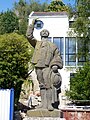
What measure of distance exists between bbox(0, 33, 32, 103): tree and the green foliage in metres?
4.58

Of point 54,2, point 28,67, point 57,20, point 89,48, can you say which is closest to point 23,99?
point 28,67

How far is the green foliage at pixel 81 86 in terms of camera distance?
2050 cm

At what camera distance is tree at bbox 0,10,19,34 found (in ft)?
145

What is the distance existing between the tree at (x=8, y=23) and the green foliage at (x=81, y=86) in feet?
78.5

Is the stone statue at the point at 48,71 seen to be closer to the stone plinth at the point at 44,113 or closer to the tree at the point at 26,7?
the stone plinth at the point at 44,113

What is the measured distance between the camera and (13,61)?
2436 cm

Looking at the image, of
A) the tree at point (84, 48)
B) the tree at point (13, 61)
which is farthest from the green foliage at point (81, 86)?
the tree at point (13, 61)

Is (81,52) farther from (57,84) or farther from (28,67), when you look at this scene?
(57,84)

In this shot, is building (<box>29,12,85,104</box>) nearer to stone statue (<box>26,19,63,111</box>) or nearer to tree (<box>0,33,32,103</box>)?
tree (<box>0,33,32,103</box>)

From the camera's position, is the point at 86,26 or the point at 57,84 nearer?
the point at 57,84

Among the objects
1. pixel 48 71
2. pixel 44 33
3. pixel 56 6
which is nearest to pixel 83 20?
pixel 44 33

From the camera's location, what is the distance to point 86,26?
2042cm

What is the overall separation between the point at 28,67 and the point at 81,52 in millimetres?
5319

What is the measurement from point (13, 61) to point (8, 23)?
68.9 feet
